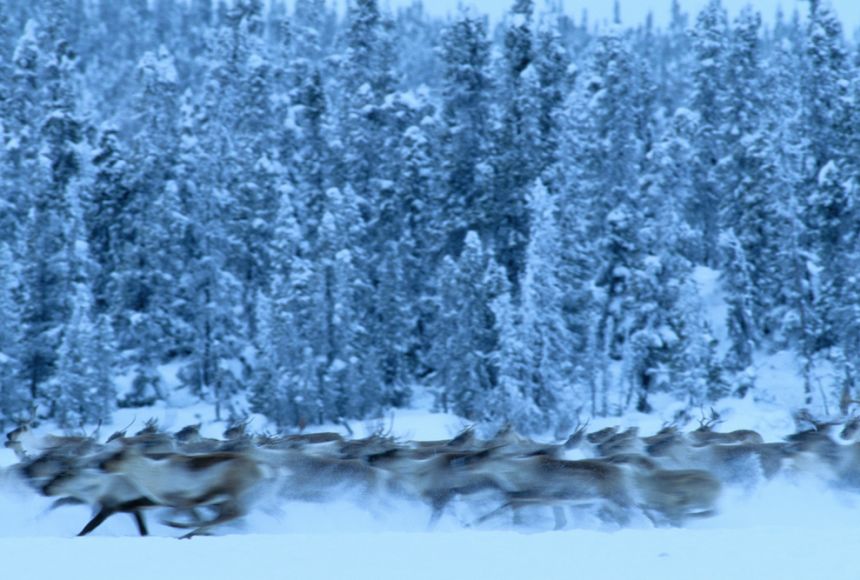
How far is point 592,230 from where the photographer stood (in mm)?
39312

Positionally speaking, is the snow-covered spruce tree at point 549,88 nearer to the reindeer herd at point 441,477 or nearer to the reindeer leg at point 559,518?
the reindeer herd at point 441,477

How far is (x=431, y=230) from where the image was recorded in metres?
40.7

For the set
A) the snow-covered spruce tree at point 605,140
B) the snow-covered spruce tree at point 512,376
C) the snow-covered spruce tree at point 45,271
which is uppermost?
the snow-covered spruce tree at point 605,140

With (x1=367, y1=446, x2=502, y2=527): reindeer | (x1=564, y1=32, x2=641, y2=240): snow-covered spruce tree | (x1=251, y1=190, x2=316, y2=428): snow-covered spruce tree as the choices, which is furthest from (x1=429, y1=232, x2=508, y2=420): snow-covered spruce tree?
(x1=367, y1=446, x2=502, y2=527): reindeer

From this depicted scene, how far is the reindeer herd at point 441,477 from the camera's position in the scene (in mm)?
9273

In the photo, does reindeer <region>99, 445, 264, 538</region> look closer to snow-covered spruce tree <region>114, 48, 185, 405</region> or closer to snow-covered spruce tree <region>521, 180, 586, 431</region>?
snow-covered spruce tree <region>521, 180, 586, 431</region>

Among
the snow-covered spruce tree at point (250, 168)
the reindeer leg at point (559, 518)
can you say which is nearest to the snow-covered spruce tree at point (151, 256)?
the snow-covered spruce tree at point (250, 168)

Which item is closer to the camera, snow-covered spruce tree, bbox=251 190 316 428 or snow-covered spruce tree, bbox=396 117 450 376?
snow-covered spruce tree, bbox=251 190 316 428

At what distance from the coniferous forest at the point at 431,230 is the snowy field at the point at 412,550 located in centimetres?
2112

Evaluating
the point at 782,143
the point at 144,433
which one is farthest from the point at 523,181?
the point at 144,433

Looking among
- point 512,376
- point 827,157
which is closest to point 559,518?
point 512,376

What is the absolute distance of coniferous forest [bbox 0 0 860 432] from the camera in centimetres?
3412

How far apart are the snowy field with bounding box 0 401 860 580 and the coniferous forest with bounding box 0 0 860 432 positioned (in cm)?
2112

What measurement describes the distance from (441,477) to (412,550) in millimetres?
2100
